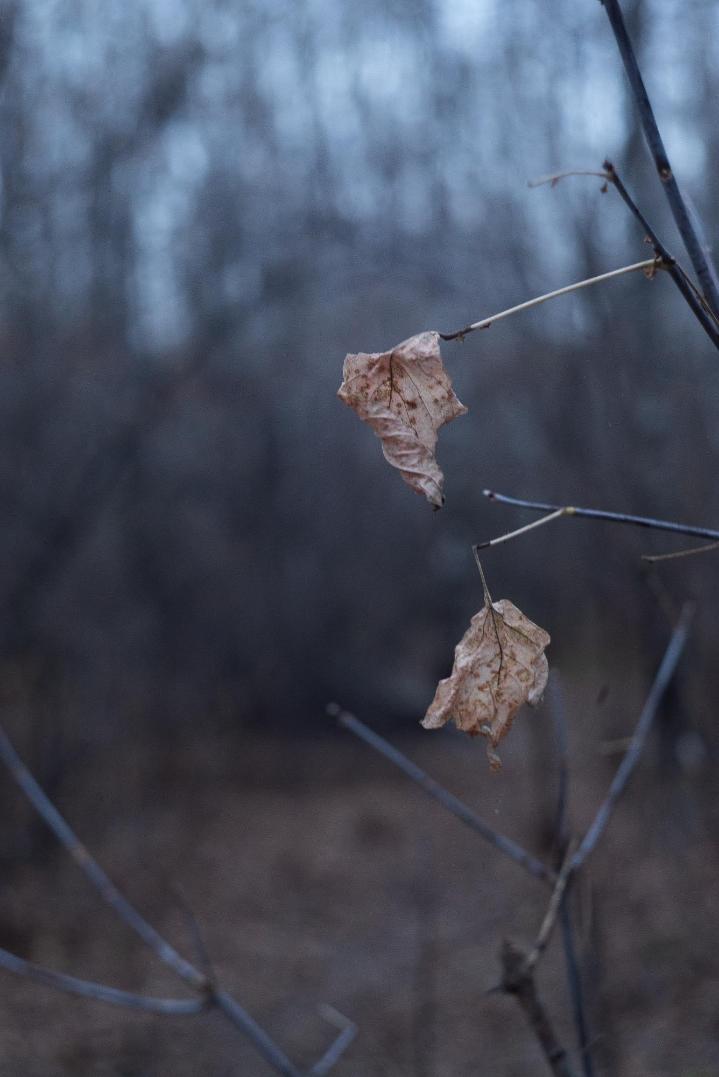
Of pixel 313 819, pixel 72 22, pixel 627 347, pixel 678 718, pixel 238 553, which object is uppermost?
pixel 72 22

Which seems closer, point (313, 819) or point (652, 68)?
point (652, 68)

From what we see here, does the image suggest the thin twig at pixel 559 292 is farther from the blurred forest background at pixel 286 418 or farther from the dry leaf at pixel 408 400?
the blurred forest background at pixel 286 418

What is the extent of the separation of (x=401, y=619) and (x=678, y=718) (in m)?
3.02

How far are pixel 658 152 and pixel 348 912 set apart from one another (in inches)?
241

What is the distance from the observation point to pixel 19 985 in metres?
5.44

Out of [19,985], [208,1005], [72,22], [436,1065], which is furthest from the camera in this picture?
[72,22]

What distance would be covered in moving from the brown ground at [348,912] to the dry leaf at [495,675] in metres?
2.05

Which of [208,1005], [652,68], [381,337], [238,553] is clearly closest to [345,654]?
[238,553]

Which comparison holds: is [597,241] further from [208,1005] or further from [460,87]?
[208,1005]

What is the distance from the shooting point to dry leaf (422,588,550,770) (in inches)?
38.9

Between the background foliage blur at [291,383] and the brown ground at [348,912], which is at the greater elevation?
the background foliage blur at [291,383]

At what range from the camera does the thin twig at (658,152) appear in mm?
891

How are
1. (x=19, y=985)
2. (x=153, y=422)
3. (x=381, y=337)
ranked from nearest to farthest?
(x=19, y=985) → (x=153, y=422) → (x=381, y=337)

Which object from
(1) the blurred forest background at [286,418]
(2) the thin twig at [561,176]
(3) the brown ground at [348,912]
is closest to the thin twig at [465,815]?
(2) the thin twig at [561,176]
